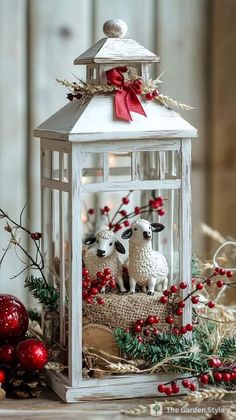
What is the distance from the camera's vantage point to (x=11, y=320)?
4.25ft

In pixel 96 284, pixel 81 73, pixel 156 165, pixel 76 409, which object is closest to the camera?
pixel 76 409

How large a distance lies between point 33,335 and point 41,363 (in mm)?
222

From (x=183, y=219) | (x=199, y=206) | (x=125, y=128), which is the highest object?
(x=125, y=128)

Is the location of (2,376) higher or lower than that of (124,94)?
lower

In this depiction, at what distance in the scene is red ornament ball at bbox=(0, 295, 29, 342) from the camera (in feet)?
4.25

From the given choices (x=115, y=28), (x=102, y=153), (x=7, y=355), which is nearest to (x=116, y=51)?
(x=115, y=28)

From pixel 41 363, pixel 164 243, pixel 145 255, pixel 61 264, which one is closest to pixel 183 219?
pixel 145 255

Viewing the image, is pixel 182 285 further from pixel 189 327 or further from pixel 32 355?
pixel 32 355

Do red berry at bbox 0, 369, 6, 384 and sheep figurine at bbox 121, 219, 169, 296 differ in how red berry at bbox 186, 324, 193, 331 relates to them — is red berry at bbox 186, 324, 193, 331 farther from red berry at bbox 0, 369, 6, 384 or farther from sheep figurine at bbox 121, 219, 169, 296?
red berry at bbox 0, 369, 6, 384

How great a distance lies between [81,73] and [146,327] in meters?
0.68

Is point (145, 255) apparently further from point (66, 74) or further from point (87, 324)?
point (66, 74)

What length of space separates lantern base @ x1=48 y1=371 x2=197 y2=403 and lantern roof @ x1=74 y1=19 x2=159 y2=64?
501 millimetres

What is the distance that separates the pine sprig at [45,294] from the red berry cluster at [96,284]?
3.3 inches

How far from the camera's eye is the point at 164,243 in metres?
1.75
